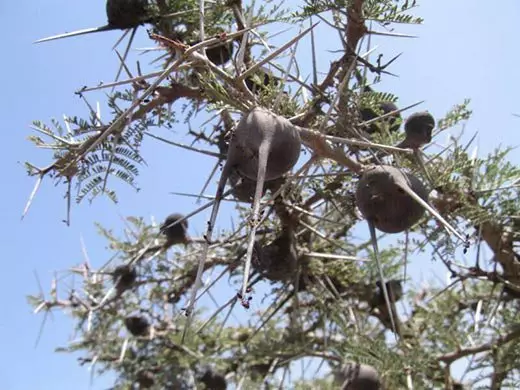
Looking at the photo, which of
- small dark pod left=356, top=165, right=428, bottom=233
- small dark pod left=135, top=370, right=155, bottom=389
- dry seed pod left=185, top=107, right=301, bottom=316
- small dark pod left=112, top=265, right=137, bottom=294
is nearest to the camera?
dry seed pod left=185, top=107, right=301, bottom=316

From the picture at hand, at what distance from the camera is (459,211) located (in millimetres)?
2676

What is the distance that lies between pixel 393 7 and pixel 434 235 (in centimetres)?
102

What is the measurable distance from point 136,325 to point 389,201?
3114 mm

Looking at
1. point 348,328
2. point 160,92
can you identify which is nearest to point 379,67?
point 160,92

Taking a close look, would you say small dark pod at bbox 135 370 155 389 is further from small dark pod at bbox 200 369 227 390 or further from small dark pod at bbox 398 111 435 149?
small dark pod at bbox 398 111 435 149

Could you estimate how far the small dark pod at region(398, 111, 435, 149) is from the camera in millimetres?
2172

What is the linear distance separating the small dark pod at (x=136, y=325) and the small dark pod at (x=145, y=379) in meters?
0.36

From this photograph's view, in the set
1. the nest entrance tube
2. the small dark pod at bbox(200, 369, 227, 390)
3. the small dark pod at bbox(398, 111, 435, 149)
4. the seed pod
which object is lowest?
the nest entrance tube

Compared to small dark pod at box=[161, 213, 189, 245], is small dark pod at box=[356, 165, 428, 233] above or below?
below

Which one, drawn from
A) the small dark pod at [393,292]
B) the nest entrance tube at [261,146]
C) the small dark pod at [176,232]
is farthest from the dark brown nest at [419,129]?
the small dark pod at [393,292]

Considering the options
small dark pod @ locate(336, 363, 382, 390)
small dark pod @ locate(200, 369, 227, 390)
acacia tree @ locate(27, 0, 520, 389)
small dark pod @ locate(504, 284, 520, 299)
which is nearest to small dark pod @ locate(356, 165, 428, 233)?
acacia tree @ locate(27, 0, 520, 389)

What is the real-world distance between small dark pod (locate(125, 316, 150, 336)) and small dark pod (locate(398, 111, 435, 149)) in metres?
2.77

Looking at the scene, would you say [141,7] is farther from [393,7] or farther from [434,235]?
[434,235]

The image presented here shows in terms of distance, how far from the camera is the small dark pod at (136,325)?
4297mm
